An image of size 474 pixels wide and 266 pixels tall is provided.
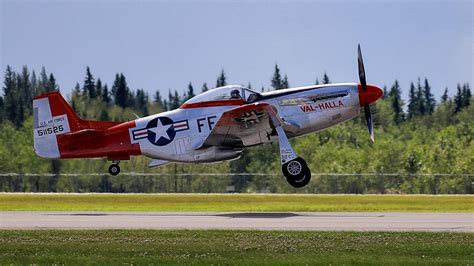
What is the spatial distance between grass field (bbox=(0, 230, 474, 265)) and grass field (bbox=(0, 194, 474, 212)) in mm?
12084

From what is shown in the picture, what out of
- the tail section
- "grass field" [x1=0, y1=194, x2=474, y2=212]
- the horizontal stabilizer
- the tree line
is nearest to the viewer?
the horizontal stabilizer

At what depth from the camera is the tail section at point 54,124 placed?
120 feet

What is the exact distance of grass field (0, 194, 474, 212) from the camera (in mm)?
37906

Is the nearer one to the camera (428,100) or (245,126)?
(245,126)

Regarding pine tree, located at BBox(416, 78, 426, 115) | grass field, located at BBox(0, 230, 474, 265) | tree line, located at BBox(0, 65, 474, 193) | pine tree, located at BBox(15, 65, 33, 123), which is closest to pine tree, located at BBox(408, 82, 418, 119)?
pine tree, located at BBox(416, 78, 426, 115)

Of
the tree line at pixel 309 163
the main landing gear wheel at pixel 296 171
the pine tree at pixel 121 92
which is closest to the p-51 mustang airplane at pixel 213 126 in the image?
the main landing gear wheel at pixel 296 171

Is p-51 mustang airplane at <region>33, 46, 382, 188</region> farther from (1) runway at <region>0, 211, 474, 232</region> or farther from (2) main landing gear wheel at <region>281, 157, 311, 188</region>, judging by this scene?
(1) runway at <region>0, 211, 474, 232</region>

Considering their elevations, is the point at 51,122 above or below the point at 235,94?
below

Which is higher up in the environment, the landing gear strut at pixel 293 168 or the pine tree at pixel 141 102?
the pine tree at pixel 141 102

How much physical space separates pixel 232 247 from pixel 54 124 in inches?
632

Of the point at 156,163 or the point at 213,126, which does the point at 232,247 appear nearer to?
the point at 213,126

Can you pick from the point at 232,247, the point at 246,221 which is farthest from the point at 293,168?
the point at 232,247

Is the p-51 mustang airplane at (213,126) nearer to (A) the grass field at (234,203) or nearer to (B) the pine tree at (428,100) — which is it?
(A) the grass field at (234,203)

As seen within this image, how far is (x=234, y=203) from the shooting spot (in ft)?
138
